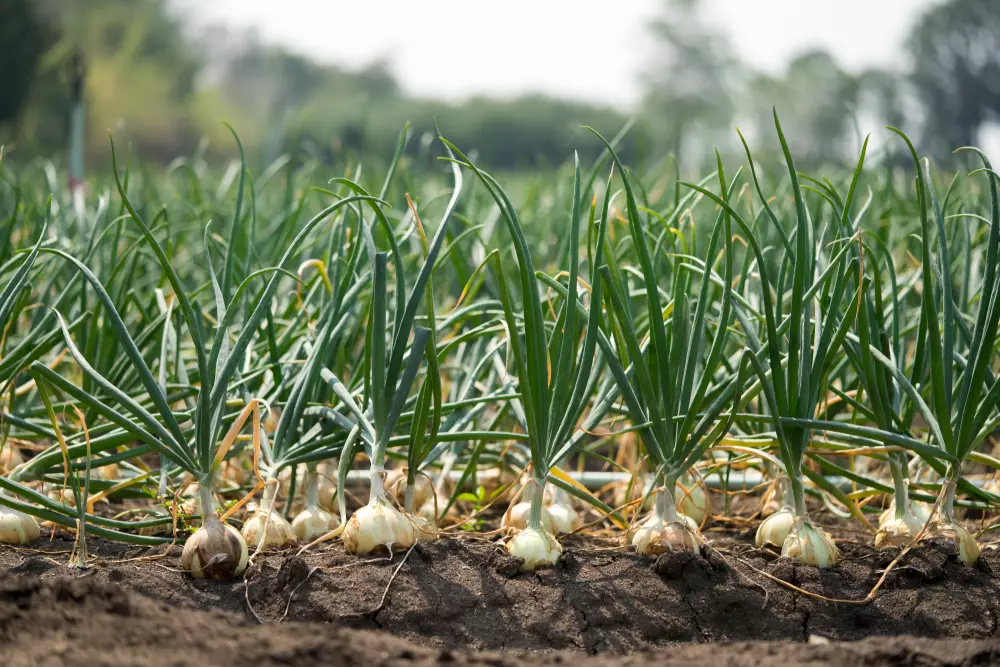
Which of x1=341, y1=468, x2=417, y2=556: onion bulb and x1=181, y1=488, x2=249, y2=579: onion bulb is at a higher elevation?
x1=341, y1=468, x2=417, y2=556: onion bulb

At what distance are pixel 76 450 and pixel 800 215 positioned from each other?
3.61 feet

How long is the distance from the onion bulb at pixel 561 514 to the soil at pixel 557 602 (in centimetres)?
11

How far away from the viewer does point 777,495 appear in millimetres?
1448

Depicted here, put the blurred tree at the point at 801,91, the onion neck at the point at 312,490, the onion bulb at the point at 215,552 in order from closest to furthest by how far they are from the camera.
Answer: the onion bulb at the point at 215,552, the onion neck at the point at 312,490, the blurred tree at the point at 801,91

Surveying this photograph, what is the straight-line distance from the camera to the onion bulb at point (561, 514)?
4.37 feet

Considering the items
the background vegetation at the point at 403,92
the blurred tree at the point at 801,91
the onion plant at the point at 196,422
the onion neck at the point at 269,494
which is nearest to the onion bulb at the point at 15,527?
the onion plant at the point at 196,422

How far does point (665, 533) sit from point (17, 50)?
17.5m

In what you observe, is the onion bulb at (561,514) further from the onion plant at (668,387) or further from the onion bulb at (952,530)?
the onion bulb at (952,530)

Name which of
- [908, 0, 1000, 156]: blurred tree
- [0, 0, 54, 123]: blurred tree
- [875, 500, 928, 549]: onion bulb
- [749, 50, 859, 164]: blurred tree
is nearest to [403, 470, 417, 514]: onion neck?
[875, 500, 928, 549]: onion bulb

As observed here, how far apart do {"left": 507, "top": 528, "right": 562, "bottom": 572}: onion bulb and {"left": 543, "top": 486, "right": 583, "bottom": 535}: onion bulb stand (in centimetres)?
17

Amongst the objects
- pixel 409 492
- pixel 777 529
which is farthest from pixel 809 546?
pixel 409 492

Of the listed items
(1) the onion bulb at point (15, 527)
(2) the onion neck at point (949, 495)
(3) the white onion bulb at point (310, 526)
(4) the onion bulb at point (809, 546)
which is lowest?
(1) the onion bulb at point (15, 527)

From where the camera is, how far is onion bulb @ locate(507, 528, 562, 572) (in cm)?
113

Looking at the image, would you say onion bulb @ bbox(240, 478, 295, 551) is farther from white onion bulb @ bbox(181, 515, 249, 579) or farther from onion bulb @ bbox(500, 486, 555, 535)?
onion bulb @ bbox(500, 486, 555, 535)
